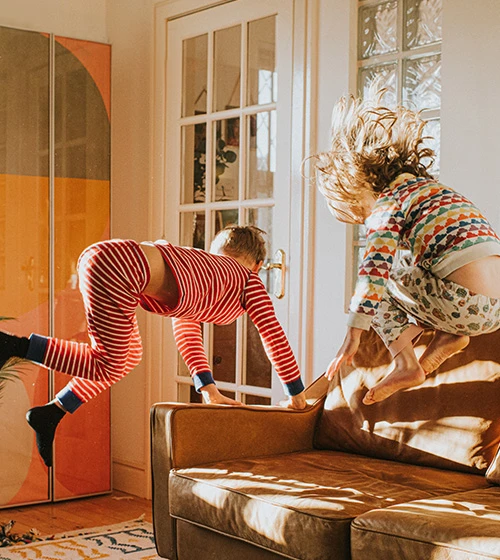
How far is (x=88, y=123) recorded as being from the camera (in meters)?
4.50

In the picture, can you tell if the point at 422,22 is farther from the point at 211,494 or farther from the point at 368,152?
the point at 211,494

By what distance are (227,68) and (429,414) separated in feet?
6.99

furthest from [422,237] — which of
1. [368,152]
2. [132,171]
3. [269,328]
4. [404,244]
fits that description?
[132,171]

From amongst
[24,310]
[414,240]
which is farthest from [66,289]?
[414,240]

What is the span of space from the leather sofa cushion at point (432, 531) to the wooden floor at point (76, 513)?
2037 millimetres

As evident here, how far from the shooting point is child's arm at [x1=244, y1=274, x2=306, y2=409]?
9.28ft

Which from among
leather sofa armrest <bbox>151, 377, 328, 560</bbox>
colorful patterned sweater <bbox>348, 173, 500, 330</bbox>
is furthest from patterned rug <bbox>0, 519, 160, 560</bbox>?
colorful patterned sweater <bbox>348, 173, 500, 330</bbox>

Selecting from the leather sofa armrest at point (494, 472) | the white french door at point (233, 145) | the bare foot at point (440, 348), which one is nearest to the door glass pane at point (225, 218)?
the white french door at point (233, 145)

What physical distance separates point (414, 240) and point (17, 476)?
2674 mm

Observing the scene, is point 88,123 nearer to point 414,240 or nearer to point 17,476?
point 17,476

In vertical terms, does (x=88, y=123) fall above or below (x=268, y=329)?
above

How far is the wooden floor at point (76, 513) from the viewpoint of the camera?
3955 mm

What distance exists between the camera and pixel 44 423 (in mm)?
2682

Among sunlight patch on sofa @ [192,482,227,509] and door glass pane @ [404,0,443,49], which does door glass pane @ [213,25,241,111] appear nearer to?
door glass pane @ [404,0,443,49]
